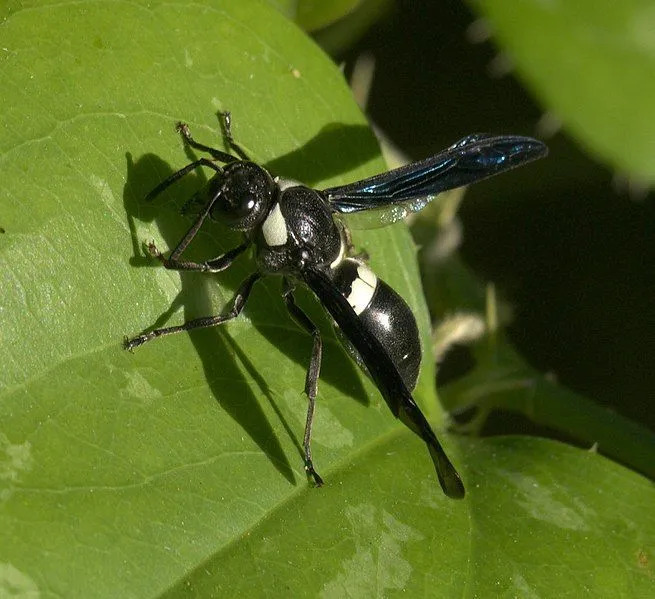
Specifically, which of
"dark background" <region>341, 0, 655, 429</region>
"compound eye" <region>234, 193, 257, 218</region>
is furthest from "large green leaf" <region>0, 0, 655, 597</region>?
"dark background" <region>341, 0, 655, 429</region>

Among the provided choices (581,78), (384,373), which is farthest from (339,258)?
(581,78)

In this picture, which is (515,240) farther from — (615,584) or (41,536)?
(41,536)

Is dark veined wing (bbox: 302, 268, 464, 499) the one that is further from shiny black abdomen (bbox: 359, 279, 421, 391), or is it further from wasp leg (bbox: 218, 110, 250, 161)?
wasp leg (bbox: 218, 110, 250, 161)

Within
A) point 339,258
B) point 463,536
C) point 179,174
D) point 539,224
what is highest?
point 179,174

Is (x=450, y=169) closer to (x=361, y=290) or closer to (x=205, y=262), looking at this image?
(x=361, y=290)

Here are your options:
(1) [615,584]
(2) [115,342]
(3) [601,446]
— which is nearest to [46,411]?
(2) [115,342]

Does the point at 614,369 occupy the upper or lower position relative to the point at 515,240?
lower

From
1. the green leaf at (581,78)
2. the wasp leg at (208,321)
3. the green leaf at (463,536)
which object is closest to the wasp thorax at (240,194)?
the wasp leg at (208,321)
